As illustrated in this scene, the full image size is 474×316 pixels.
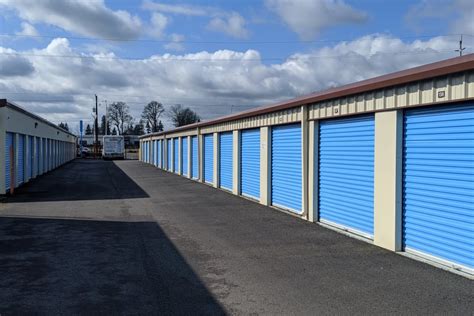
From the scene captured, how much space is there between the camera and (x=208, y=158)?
2520 cm

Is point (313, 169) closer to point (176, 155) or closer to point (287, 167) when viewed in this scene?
point (287, 167)

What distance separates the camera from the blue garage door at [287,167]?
45.0ft

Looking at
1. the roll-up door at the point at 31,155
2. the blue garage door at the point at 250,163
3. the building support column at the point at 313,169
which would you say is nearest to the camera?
the building support column at the point at 313,169

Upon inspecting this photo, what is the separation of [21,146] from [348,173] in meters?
18.1

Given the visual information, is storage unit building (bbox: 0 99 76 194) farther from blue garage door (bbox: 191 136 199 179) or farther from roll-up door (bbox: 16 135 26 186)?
blue garage door (bbox: 191 136 199 179)

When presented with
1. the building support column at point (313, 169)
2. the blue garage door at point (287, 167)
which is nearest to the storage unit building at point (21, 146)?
the blue garage door at point (287, 167)

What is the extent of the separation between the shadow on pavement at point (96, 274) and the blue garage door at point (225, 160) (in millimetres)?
9942

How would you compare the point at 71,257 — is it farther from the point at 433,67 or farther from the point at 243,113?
the point at 243,113

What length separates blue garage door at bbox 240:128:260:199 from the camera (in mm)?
17359

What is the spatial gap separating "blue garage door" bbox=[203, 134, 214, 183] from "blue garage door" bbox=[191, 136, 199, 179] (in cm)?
179

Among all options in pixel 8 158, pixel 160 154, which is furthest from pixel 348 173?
pixel 160 154

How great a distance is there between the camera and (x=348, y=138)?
36.0 ft

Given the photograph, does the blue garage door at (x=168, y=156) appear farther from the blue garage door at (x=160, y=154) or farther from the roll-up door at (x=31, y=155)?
the roll-up door at (x=31, y=155)

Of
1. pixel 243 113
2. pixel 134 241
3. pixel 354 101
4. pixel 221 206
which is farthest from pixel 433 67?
pixel 243 113
